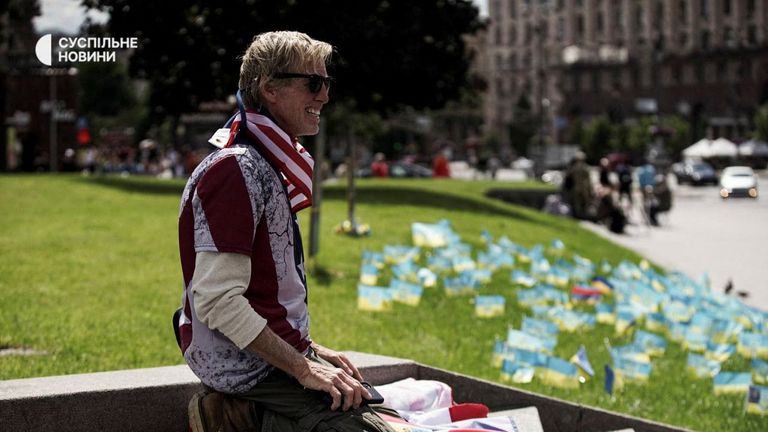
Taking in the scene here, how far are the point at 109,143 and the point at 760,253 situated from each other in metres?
47.6

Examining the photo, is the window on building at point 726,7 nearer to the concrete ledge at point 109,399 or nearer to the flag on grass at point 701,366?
the flag on grass at point 701,366

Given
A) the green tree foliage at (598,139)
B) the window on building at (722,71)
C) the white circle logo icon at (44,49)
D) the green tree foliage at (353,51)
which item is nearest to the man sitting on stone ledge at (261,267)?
the white circle logo icon at (44,49)

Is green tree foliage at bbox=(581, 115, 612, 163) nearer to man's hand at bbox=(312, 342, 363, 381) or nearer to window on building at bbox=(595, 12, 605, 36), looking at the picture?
window on building at bbox=(595, 12, 605, 36)

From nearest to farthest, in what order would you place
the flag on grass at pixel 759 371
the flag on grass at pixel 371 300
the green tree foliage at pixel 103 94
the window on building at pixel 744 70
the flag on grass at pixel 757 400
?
the flag on grass at pixel 757 400 → the flag on grass at pixel 759 371 → the flag on grass at pixel 371 300 → the window on building at pixel 744 70 → the green tree foliage at pixel 103 94

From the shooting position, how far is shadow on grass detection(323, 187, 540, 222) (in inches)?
881

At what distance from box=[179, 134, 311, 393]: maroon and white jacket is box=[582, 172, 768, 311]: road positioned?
34.0 ft

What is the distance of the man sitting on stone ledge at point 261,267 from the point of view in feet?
9.76

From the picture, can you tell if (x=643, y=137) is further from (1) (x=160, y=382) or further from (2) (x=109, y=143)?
(1) (x=160, y=382)

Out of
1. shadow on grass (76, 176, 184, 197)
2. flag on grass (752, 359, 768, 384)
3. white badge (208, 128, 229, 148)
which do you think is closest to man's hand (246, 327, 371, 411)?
white badge (208, 128, 229, 148)

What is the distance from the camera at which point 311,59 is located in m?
3.20

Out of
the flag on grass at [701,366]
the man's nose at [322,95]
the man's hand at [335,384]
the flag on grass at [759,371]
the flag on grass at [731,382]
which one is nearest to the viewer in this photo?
the man's hand at [335,384]

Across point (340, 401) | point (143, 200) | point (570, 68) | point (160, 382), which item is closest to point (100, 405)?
point (160, 382)

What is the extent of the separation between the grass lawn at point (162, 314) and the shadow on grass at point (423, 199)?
4620 millimetres

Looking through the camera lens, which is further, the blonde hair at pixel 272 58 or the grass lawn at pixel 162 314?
the grass lawn at pixel 162 314
